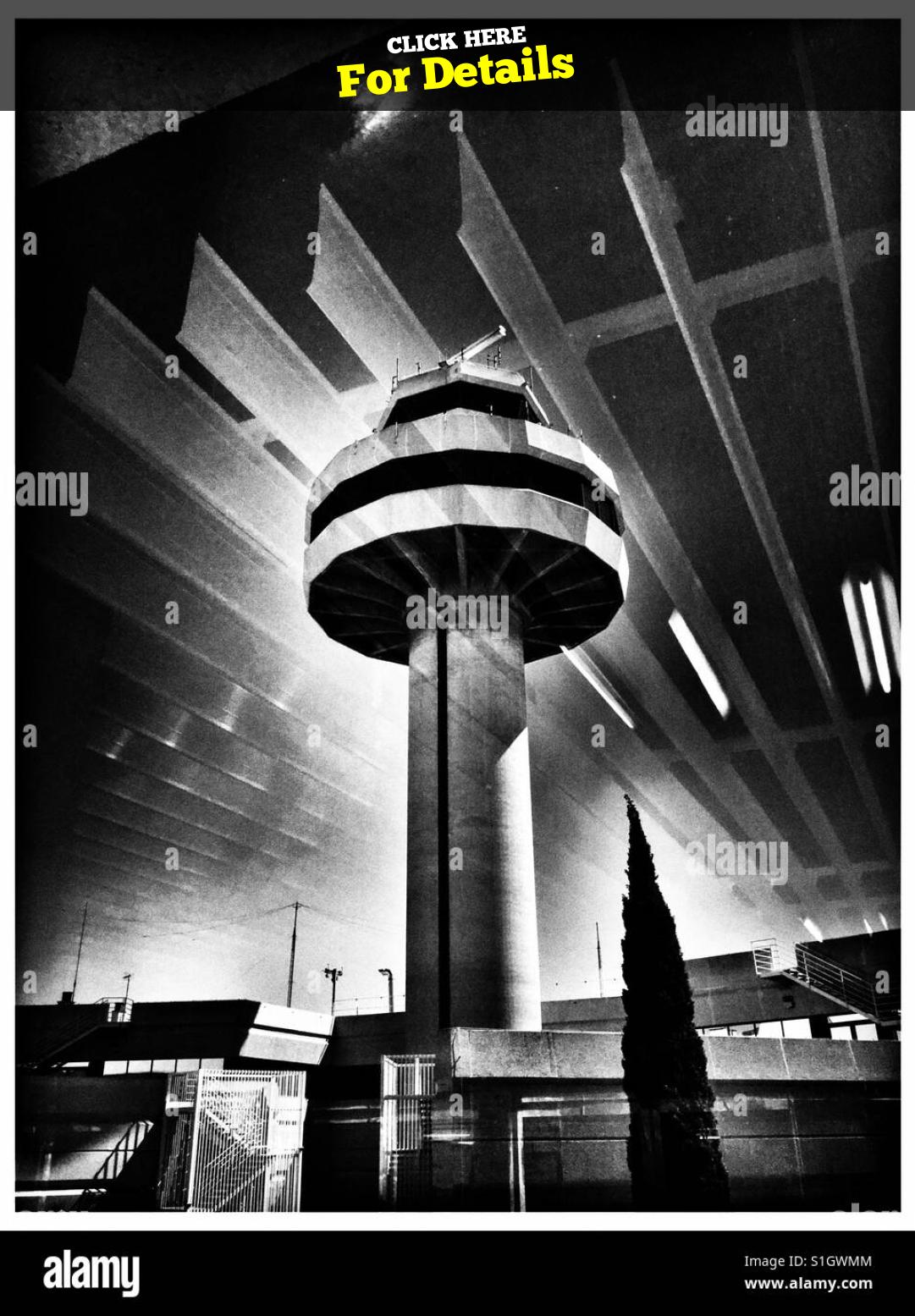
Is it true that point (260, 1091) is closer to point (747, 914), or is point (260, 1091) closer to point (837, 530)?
point (837, 530)

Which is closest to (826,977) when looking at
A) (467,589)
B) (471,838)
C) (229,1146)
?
(471,838)

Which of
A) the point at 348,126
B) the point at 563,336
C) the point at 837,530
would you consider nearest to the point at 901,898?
the point at 837,530

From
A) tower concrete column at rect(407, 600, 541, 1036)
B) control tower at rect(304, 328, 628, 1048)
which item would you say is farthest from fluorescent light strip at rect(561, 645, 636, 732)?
tower concrete column at rect(407, 600, 541, 1036)

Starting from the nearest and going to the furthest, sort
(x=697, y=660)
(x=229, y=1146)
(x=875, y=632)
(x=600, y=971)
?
(x=229, y=1146) → (x=875, y=632) → (x=697, y=660) → (x=600, y=971)

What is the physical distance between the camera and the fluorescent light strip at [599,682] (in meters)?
25.6

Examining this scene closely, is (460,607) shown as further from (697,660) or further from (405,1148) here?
(405,1148)

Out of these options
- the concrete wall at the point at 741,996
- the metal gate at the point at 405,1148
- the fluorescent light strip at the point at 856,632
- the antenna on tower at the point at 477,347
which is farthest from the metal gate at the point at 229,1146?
the concrete wall at the point at 741,996

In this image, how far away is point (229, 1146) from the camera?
35.6 ft

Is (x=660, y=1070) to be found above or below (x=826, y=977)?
above

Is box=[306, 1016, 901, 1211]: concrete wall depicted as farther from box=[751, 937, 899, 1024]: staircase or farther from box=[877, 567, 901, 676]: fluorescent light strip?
box=[751, 937, 899, 1024]: staircase

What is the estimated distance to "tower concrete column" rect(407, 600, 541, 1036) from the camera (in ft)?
54.6

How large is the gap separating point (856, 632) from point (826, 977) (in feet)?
42.4

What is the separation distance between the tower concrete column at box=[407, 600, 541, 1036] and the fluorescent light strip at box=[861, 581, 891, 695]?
7.04 m
